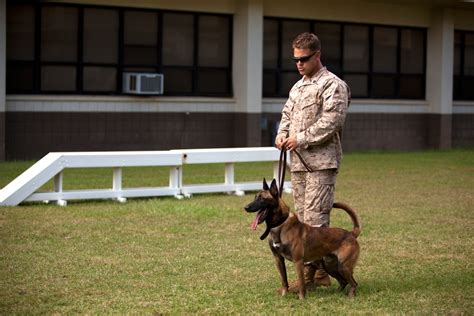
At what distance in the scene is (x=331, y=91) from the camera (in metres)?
8.28

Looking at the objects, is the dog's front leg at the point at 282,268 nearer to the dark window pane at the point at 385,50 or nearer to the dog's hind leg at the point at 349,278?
the dog's hind leg at the point at 349,278

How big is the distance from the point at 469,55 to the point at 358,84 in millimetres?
5009

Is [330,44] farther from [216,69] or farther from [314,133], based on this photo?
[314,133]

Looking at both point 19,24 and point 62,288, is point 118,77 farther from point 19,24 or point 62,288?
point 62,288

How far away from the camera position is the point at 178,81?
2544 cm

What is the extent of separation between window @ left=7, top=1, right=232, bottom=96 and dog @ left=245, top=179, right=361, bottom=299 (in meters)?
15.7

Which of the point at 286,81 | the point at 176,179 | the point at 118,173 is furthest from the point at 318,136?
the point at 286,81

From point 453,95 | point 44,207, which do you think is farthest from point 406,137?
point 44,207

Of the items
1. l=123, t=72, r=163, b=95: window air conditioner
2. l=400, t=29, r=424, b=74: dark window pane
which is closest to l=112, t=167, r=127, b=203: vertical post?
l=123, t=72, r=163, b=95: window air conditioner

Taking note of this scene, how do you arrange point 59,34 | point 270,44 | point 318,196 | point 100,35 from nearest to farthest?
1. point 318,196
2. point 59,34
3. point 100,35
4. point 270,44

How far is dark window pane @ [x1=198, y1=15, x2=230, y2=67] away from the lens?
84.5 ft

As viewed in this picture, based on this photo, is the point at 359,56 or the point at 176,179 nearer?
the point at 176,179

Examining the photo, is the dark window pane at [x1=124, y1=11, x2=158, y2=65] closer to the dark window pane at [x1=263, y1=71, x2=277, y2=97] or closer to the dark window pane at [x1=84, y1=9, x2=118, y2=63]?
the dark window pane at [x1=84, y1=9, x2=118, y2=63]

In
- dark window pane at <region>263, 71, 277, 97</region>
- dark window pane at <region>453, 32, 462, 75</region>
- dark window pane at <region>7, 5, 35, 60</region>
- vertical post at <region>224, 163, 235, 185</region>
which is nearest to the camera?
vertical post at <region>224, 163, 235, 185</region>
